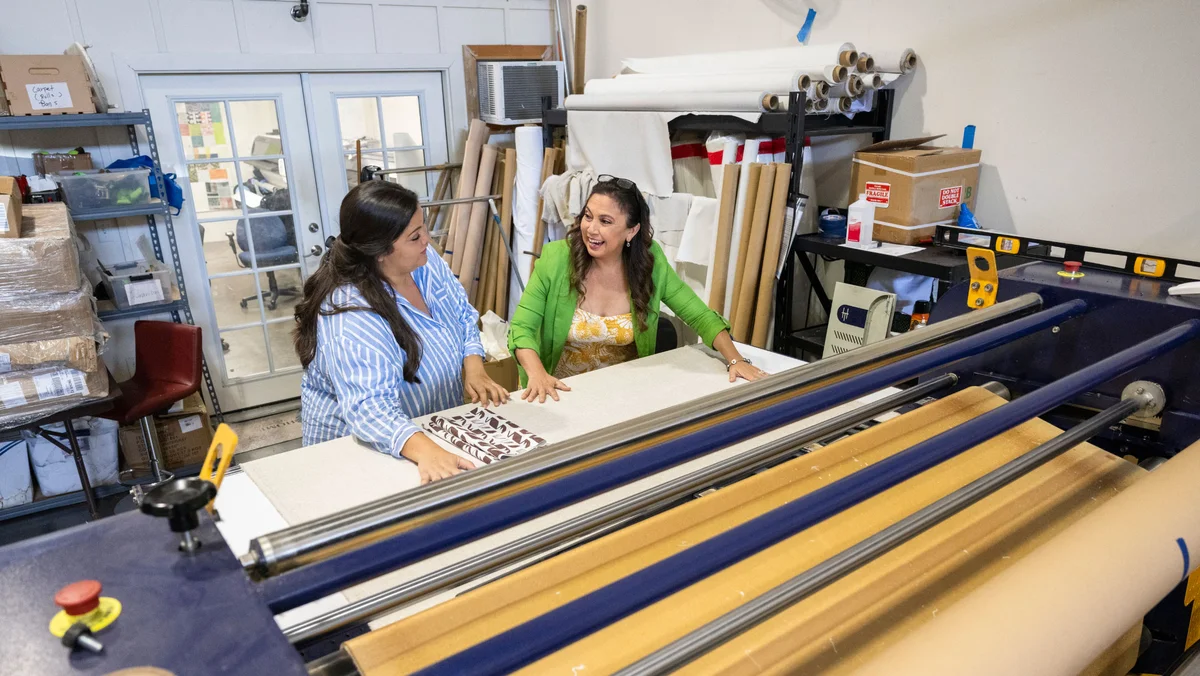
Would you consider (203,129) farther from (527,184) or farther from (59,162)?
(527,184)

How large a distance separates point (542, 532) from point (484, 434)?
87cm

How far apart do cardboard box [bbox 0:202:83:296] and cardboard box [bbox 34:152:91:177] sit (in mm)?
617

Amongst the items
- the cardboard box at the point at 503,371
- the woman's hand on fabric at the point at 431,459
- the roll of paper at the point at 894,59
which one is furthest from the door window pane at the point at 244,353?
the roll of paper at the point at 894,59

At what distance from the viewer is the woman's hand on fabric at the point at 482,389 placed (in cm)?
197

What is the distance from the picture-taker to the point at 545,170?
13.6 ft

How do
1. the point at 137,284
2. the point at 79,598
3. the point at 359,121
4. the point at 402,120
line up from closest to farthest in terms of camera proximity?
the point at 79,598 → the point at 137,284 → the point at 359,121 → the point at 402,120

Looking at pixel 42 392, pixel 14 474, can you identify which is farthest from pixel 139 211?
pixel 14 474

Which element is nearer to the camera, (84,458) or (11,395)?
(11,395)

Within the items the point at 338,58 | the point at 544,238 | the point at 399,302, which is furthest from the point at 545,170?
the point at 399,302

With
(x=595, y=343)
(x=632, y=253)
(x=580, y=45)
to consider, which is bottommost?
(x=595, y=343)

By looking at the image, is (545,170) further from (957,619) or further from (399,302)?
(957,619)

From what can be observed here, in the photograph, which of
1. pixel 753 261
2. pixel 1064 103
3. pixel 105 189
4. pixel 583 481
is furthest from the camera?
pixel 105 189

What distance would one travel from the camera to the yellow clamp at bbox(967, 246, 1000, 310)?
1.43m

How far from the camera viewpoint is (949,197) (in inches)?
104
